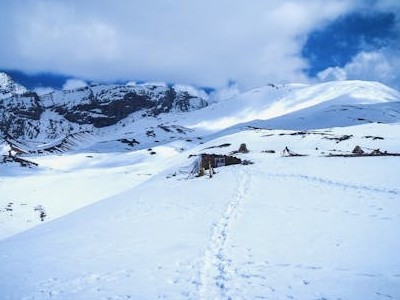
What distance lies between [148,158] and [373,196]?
70398 millimetres

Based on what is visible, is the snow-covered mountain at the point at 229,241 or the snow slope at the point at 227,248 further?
the snow-covered mountain at the point at 229,241

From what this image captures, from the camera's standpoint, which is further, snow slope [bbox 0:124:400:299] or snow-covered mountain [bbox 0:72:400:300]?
snow-covered mountain [bbox 0:72:400:300]

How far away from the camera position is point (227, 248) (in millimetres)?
14000

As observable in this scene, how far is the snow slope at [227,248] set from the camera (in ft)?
34.4

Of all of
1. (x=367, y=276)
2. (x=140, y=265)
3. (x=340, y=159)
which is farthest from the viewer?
(x=340, y=159)

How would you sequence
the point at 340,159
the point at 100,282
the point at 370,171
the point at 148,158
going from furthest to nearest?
the point at 148,158, the point at 340,159, the point at 370,171, the point at 100,282

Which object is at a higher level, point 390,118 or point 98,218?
point 390,118

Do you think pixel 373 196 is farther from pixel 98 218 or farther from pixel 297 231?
pixel 98 218

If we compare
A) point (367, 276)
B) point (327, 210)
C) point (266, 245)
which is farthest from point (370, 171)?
point (367, 276)

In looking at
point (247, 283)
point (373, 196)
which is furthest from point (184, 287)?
point (373, 196)

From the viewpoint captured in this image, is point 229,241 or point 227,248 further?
point 229,241

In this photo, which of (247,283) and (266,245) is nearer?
(247,283)

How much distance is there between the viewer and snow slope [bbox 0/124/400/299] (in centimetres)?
1049

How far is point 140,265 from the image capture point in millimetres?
12961
